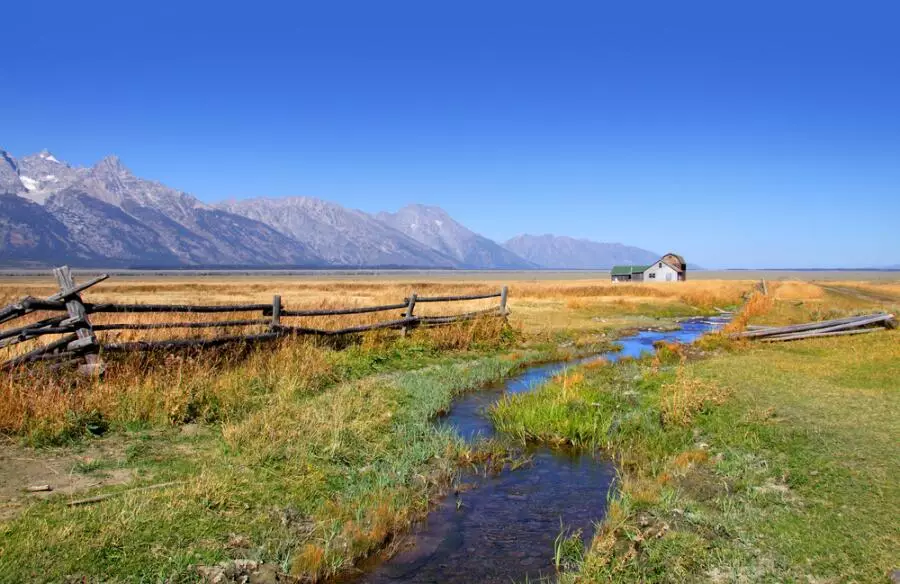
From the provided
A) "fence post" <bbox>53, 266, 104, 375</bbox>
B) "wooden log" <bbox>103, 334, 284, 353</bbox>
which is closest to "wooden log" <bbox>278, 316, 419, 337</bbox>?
"wooden log" <bbox>103, 334, 284, 353</bbox>

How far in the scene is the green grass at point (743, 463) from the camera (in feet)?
16.4

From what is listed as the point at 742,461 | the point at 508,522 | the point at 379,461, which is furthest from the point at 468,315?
the point at 508,522

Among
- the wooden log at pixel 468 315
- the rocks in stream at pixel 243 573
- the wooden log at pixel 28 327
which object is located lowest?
the rocks in stream at pixel 243 573

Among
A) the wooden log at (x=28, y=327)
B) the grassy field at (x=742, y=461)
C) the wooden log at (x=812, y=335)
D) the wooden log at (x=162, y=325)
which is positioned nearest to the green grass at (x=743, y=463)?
the grassy field at (x=742, y=461)

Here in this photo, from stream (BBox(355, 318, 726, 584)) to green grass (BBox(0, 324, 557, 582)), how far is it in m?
0.36

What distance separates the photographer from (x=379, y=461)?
8.06 m

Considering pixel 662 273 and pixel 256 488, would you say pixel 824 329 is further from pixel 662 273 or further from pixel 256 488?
pixel 662 273

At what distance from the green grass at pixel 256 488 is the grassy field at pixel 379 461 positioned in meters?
0.02

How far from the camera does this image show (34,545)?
15.8 feet

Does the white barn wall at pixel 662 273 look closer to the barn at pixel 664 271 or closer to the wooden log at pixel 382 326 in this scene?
the barn at pixel 664 271

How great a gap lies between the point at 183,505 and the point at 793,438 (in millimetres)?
7760

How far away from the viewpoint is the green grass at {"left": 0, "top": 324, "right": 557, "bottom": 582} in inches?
194

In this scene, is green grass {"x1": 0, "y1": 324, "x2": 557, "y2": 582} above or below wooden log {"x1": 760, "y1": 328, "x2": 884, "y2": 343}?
below

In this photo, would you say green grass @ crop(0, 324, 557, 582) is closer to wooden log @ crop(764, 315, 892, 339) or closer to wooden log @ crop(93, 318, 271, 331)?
wooden log @ crop(93, 318, 271, 331)
